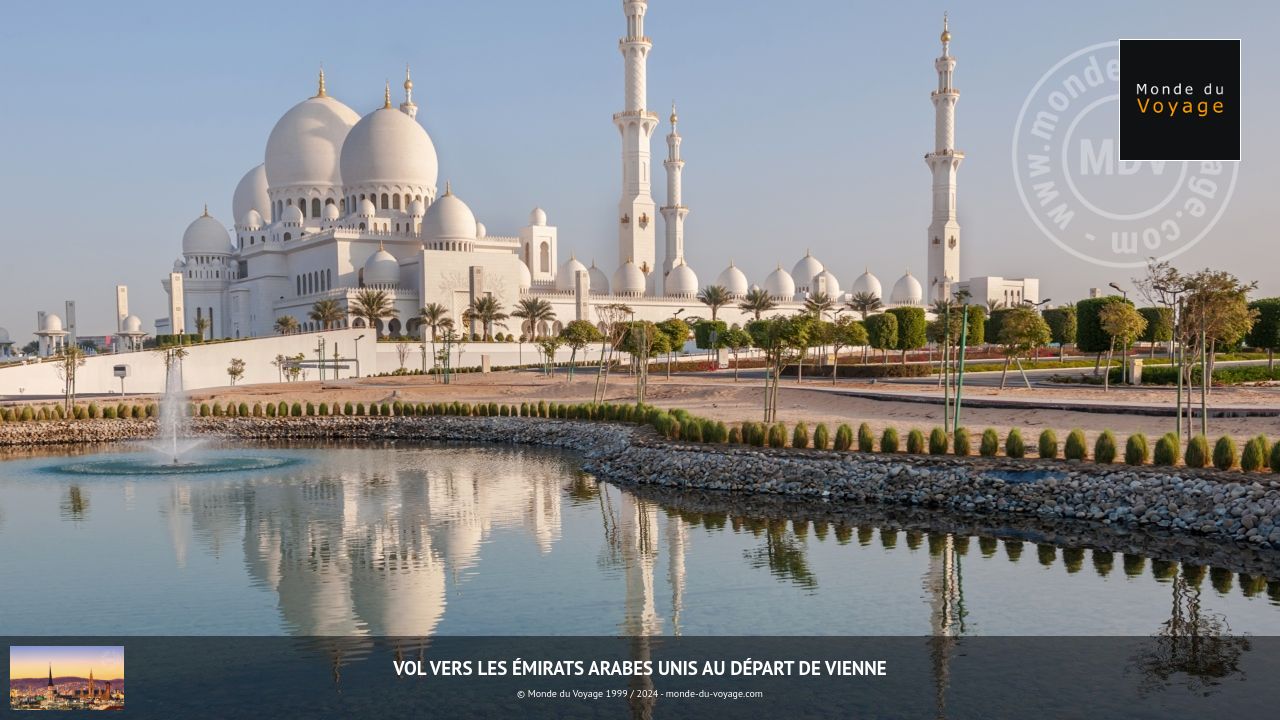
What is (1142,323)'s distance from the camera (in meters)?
37.5

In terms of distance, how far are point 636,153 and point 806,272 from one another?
30944 mm

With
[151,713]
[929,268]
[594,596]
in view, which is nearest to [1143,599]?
[594,596]

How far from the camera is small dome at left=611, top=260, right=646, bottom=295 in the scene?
8400cm

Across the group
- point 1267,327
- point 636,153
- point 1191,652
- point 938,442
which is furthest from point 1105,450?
point 636,153

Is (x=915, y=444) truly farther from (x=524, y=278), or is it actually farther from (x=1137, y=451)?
(x=524, y=278)

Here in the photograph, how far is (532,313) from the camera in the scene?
2756 inches

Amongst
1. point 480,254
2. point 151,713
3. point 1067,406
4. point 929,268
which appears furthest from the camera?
point 929,268

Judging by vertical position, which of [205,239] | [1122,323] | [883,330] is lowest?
[883,330]

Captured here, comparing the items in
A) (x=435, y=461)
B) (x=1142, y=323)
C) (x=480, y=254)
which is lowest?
(x=435, y=461)

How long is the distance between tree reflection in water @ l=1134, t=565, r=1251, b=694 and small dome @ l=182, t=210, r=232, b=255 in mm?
82625

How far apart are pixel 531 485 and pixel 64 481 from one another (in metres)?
11.0

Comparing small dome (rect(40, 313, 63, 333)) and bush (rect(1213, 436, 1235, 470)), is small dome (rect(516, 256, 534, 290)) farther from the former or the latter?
bush (rect(1213, 436, 1235, 470))

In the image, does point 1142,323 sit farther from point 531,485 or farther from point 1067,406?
point 531,485

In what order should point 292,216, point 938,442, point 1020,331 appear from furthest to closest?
point 292,216
point 1020,331
point 938,442
